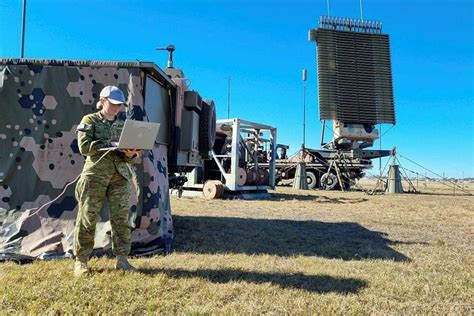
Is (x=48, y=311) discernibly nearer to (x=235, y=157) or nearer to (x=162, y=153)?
(x=162, y=153)

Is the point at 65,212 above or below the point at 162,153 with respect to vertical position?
below

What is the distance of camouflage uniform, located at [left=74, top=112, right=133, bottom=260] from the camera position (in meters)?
3.14

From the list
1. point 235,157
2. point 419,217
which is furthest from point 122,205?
point 235,157

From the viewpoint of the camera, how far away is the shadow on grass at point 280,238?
14.8 feet

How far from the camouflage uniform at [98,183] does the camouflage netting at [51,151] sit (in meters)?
0.74

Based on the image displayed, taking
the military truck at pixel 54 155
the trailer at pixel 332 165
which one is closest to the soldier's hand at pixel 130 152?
the military truck at pixel 54 155

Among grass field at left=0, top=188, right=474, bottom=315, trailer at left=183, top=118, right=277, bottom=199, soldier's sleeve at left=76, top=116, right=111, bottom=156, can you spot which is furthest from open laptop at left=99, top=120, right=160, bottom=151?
trailer at left=183, top=118, right=277, bottom=199

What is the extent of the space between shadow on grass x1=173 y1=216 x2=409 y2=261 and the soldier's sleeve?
1690 mm

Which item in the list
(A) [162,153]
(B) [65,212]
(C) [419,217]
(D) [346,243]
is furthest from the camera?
(C) [419,217]

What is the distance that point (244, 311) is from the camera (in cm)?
259

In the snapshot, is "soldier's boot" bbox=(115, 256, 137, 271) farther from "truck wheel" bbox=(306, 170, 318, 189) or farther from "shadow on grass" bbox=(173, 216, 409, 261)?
"truck wheel" bbox=(306, 170, 318, 189)

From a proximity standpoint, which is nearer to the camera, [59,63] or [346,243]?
[59,63]

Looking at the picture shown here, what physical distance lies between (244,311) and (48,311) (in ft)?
3.98

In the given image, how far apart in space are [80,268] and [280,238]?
289cm
